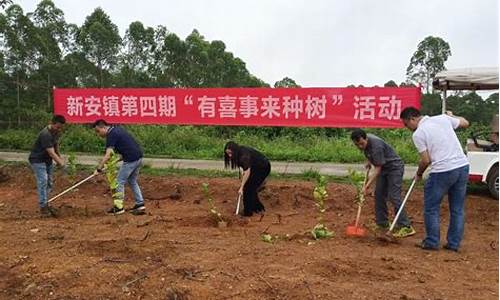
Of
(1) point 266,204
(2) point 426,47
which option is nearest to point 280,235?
(1) point 266,204

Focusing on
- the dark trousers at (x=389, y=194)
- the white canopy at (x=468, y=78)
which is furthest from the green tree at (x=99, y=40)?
the dark trousers at (x=389, y=194)

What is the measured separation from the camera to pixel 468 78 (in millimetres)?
8312

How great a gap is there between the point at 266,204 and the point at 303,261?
134 inches

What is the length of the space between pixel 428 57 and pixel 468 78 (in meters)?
17.1

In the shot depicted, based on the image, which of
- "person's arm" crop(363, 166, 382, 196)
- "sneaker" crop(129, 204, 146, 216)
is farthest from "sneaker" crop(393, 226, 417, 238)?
"sneaker" crop(129, 204, 146, 216)

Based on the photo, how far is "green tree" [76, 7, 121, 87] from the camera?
23266 mm

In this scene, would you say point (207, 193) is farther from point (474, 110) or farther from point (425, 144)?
point (474, 110)

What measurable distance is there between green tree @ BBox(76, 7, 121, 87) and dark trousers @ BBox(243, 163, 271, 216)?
1825cm

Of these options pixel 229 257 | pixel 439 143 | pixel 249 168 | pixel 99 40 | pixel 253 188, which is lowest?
pixel 229 257

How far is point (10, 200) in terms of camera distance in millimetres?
8906

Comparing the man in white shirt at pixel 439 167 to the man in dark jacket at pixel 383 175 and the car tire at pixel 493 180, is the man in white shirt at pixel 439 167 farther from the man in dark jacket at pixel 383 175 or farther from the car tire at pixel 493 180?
the car tire at pixel 493 180

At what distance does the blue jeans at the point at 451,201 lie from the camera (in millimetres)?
5387

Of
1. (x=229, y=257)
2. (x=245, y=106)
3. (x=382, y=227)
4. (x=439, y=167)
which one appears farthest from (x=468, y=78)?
(x=229, y=257)

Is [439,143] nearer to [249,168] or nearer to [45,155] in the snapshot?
[249,168]
